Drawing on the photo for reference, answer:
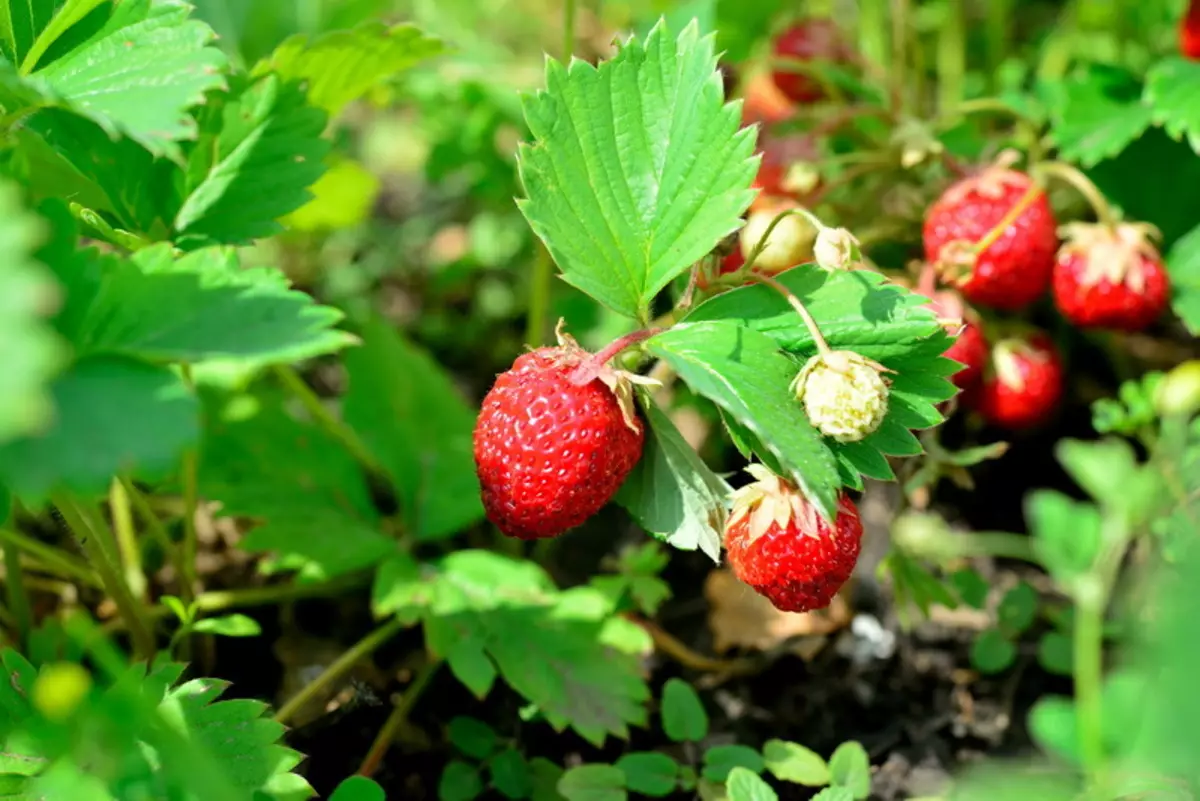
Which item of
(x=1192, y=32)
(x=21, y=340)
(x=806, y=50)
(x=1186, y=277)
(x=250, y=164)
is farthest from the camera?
(x=806, y=50)

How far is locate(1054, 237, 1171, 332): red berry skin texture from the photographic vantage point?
184cm

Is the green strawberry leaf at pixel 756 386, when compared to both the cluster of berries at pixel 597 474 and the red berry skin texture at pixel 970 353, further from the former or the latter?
the red berry skin texture at pixel 970 353

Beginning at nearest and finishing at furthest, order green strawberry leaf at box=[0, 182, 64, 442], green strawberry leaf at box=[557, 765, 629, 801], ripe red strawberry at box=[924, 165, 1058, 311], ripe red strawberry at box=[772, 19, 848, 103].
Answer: green strawberry leaf at box=[0, 182, 64, 442]
green strawberry leaf at box=[557, 765, 629, 801]
ripe red strawberry at box=[924, 165, 1058, 311]
ripe red strawberry at box=[772, 19, 848, 103]

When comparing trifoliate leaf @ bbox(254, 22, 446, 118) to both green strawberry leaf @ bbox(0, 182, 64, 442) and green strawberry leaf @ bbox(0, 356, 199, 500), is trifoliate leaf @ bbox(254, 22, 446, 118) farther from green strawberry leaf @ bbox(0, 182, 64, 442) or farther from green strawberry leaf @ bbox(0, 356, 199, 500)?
green strawberry leaf @ bbox(0, 182, 64, 442)

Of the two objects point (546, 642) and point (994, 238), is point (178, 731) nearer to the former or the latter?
point (546, 642)

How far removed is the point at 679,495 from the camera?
148 cm

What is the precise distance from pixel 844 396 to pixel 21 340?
34.8 inches

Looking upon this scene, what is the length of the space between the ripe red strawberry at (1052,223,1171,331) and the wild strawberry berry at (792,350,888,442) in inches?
26.4

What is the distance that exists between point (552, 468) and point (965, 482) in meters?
0.75

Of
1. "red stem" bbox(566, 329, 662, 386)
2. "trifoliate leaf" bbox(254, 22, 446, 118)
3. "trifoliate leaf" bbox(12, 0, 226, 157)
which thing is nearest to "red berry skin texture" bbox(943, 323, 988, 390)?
"red stem" bbox(566, 329, 662, 386)

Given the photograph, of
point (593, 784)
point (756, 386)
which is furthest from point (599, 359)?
point (593, 784)

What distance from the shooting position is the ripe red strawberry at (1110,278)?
184 cm

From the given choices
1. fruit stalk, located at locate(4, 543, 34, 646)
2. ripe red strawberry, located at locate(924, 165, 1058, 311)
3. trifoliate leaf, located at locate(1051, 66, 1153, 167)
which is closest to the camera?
fruit stalk, located at locate(4, 543, 34, 646)

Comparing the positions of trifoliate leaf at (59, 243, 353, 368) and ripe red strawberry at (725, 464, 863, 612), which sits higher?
trifoliate leaf at (59, 243, 353, 368)
